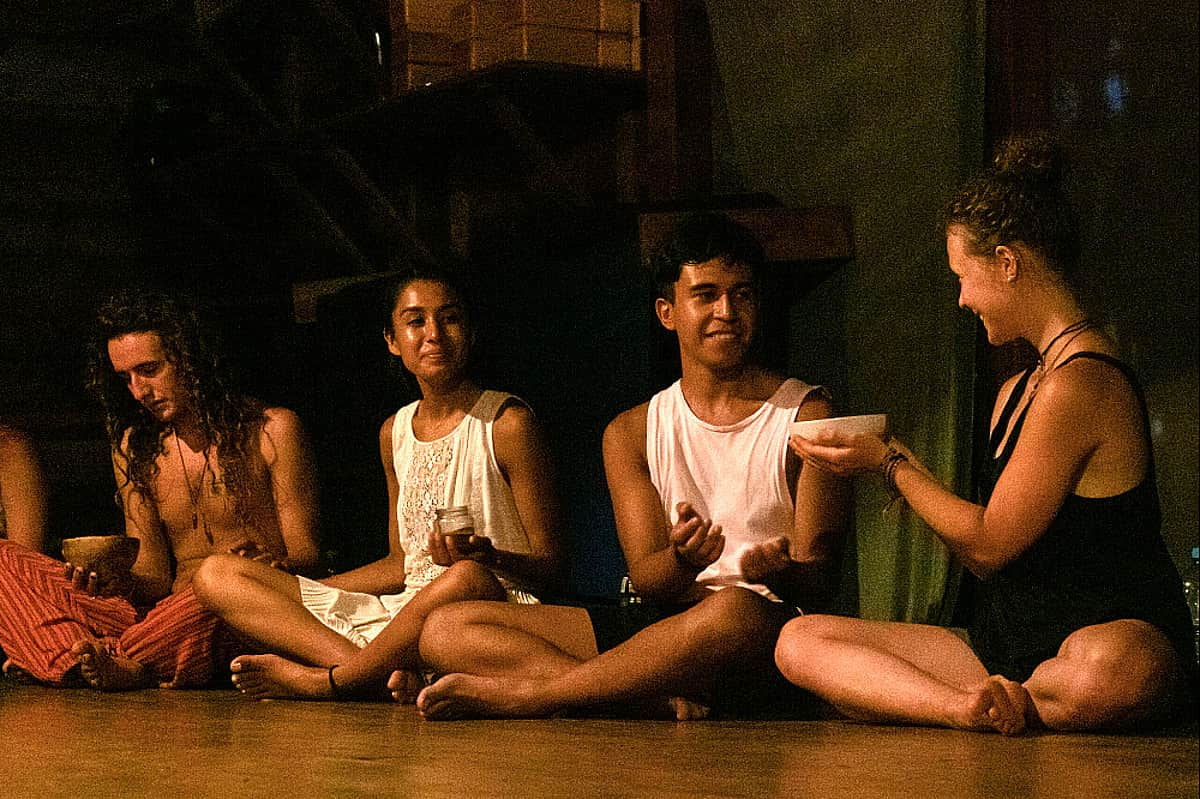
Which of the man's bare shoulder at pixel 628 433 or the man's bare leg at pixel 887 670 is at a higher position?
the man's bare shoulder at pixel 628 433

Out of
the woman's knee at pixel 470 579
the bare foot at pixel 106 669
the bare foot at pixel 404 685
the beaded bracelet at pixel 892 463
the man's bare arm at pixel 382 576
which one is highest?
the beaded bracelet at pixel 892 463

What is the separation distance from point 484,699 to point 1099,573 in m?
1.27

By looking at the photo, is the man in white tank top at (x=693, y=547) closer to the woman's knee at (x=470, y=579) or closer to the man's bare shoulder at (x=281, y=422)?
the woman's knee at (x=470, y=579)

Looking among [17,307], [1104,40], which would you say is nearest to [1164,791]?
[1104,40]

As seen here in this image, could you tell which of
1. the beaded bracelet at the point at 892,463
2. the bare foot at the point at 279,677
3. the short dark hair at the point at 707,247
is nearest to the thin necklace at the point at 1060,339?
the beaded bracelet at the point at 892,463

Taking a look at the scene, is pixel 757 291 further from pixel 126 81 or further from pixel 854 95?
pixel 126 81

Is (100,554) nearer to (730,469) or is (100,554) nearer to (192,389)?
(192,389)

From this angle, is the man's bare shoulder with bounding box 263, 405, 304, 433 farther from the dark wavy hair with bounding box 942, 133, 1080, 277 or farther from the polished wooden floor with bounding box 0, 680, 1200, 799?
the dark wavy hair with bounding box 942, 133, 1080, 277

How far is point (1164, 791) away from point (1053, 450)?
0.79 meters

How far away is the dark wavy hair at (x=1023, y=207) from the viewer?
317 cm

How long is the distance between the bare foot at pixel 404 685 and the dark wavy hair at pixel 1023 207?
5.32 feet

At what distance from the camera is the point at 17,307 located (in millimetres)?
6707

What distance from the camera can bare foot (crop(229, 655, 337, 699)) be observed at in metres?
3.99

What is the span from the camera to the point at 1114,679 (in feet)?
9.77
